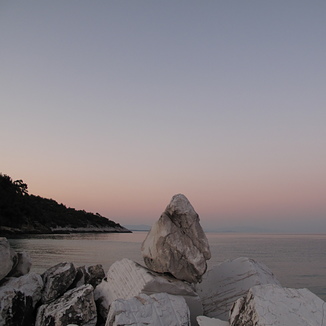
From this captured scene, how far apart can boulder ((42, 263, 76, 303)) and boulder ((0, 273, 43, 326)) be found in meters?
0.16

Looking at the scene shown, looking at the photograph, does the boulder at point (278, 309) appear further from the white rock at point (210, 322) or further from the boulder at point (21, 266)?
the boulder at point (21, 266)

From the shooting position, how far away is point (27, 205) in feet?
290

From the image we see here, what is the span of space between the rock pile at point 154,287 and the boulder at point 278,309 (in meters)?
0.44

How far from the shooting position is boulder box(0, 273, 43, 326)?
23.9ft

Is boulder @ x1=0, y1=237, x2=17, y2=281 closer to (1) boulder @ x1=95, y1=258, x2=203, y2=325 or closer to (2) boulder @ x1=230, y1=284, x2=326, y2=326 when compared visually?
(1) boulder @ x1=95, y1=258, x2=203, y2=325

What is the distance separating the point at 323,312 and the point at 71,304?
441cm

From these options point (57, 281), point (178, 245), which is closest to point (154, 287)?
point (178, 245)

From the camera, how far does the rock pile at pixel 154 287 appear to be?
6.43 meters

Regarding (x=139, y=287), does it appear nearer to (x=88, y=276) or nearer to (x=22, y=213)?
(x=88, y=276)

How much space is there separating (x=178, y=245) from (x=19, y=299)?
11.0ft

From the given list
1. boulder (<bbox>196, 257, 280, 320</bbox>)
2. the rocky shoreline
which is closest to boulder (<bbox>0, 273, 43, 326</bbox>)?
boulder (<bbox>196, 257, 280, 320</bbox>)

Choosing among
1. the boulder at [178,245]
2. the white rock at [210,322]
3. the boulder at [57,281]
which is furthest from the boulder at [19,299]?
the white rock at [210,322]

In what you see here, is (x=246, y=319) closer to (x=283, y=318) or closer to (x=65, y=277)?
(x=283, y=318)

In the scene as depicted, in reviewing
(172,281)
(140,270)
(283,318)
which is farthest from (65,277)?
(283,318)
